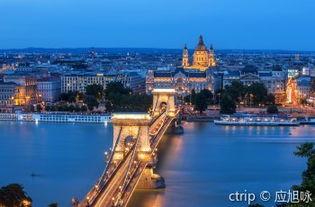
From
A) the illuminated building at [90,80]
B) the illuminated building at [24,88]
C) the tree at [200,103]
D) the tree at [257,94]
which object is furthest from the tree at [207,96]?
the illuminated building at [24,88]

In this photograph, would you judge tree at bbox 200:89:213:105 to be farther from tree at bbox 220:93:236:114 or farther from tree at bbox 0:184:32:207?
tree at bbox 0:184:32:207

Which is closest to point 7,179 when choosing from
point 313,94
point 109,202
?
point 109,202

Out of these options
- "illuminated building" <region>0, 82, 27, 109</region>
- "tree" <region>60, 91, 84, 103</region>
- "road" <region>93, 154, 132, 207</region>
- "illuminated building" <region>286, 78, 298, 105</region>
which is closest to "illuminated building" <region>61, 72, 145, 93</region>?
"tree" <region>60, 91, 84, 103</region>

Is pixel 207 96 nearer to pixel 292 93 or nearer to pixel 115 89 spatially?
pixel 115 89

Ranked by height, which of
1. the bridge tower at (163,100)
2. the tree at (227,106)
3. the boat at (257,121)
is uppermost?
the bridge tower at (163,100)

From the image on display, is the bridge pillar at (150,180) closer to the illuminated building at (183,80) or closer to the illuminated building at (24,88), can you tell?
the illuminated building at (24,88)

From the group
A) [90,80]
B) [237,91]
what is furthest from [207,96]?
[90,80]
